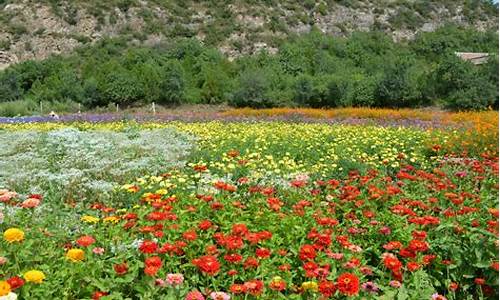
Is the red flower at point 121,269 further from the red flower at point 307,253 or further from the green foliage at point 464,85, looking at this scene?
the green foliage at point 464,85

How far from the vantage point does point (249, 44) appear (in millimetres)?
51406

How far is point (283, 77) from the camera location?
33.0 meters

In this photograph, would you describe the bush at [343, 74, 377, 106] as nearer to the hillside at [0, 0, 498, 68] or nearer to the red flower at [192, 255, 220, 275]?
the red flower at [192, 255, 220, 275]

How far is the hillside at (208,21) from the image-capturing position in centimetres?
5200

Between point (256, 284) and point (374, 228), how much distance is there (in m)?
1.58

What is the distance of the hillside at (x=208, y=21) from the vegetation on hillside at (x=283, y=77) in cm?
354

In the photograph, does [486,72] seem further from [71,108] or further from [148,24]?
[148,24]

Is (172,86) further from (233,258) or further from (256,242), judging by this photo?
(233,258)

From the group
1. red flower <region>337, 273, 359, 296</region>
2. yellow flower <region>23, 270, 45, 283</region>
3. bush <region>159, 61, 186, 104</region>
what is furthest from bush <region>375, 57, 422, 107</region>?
yellow flower <region>23, 270, 45, 283</region>

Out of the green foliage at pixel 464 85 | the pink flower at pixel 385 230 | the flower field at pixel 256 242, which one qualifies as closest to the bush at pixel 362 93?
the green foliage at pixel 464 85

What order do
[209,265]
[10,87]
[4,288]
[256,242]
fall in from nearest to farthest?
[4,288] → [209,265] → [256,242] → [10,87]

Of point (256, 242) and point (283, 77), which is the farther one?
point (283, 77)

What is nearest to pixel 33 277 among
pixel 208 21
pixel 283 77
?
pixel 283 77

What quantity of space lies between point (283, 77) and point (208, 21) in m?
24.5
